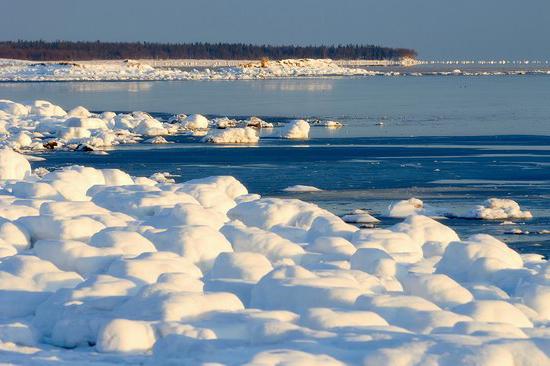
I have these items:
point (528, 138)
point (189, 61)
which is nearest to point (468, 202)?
point (528, 138)

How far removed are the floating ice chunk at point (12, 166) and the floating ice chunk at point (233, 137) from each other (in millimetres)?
8780

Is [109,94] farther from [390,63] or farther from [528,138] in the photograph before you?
[390,63]

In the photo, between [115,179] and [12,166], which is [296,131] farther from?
[115,179]

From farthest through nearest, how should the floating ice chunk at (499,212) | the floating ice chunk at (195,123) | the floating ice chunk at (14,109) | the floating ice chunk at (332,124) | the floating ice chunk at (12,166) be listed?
the floating ice chunk at (14,109) → the floating ice chunk at (332,124) → the floating ice chunk at (195,123) → the floating ice chunk at (12,166) → the floating ice chunk at (499,212)

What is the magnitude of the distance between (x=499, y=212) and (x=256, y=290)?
6.15 meters

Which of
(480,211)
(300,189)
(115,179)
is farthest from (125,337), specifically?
(300,189)

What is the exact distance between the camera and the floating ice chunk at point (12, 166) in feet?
47.1

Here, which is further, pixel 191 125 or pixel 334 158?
pixel 191 125

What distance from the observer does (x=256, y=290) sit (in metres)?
7.07

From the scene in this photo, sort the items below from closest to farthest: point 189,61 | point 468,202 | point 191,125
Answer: point 468,202
point 191,125
point 189,61

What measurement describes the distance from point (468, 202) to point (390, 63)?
467 feet

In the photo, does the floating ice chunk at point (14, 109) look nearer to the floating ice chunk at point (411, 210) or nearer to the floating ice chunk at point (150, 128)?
the floating ice chunk at point (150, 128)

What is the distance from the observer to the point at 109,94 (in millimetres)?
50969

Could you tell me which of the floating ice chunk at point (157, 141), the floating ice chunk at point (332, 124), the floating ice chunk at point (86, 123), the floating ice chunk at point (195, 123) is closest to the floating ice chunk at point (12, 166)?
the floating ice chunk at point (157, 141)
